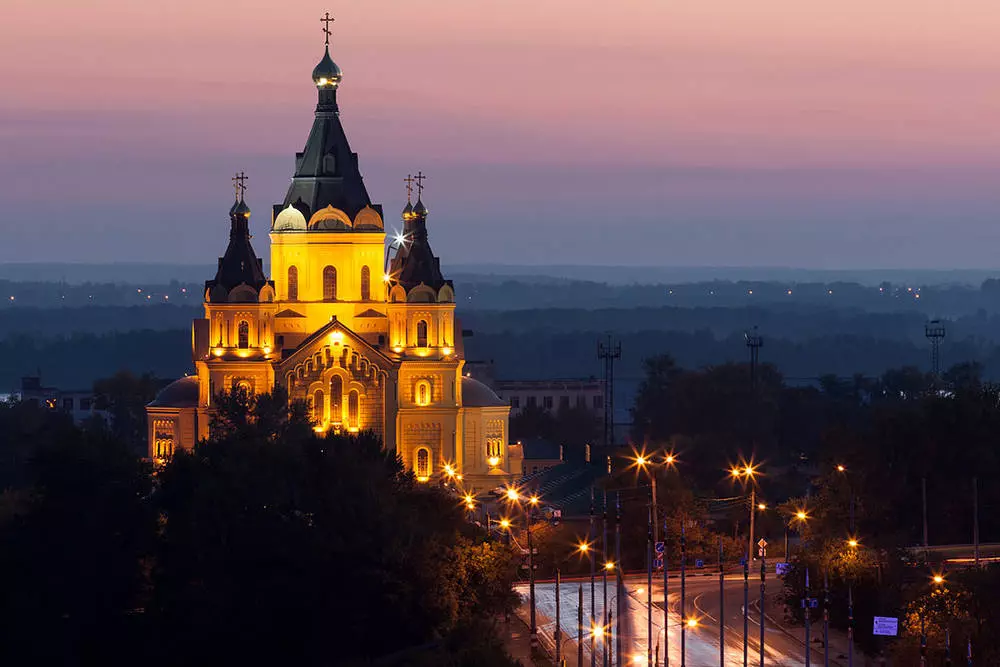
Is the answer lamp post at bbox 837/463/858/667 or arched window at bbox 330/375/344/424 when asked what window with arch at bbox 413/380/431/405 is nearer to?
arched window at bbox 330/375/344/424

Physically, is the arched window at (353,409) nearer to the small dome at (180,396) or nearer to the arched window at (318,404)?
the arched window at (318,404)

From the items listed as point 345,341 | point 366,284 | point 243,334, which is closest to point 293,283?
point 366,284

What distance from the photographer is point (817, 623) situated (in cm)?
7988

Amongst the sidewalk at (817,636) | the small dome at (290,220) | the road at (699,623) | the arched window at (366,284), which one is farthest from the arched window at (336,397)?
the sidewalk at (817,636)

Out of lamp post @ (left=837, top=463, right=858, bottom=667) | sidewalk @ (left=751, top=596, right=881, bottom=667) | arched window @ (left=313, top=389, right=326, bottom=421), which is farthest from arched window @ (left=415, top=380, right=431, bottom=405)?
sidewalk @ (left=751, top=596, right=881, bottom=667)

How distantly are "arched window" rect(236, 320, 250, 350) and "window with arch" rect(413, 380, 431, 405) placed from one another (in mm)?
7192

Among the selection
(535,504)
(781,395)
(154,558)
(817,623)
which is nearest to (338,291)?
(535,504)

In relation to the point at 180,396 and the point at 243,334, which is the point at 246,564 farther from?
the point at 180,396

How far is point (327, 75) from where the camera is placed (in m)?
124

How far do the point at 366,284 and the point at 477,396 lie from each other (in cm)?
655

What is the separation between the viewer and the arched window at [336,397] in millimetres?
117812

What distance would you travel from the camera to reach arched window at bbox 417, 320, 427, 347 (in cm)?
11885

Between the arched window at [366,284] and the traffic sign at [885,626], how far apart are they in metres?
50.8

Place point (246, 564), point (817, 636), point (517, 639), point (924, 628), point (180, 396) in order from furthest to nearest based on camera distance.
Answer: point (180, 396) → point (246, 564) → point (517, 639) → point (817, 636) → point (924, 628)
